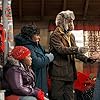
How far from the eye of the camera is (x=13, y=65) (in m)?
3.35

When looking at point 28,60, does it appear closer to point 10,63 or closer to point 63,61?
point 10,63

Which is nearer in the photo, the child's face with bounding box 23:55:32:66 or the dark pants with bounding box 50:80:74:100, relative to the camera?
the child's face with bounding box 23:55:32:66

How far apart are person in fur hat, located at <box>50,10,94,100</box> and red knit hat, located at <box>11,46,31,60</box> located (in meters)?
0.59

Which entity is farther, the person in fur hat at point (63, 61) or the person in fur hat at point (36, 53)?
the person in fur hat at point (63, 61)

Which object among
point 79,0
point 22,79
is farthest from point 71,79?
point 79,0

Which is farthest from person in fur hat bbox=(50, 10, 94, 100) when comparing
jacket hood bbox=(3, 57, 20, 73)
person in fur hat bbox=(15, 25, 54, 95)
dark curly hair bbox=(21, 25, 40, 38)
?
jacket hood bbox=(3, 57, 20, 73)

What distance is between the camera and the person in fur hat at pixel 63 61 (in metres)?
3.99

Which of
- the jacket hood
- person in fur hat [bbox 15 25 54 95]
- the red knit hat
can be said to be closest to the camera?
the jacket hood

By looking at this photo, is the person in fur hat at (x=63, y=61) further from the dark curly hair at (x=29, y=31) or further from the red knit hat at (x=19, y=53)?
the red knit hat at (x=19, y=53)

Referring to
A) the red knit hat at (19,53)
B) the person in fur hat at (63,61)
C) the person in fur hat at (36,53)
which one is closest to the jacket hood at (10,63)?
the red knit hat at (19,53)

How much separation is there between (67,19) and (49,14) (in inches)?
150

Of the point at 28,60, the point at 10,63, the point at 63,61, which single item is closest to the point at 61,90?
the point at 63,61

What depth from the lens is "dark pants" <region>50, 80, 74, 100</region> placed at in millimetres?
3994

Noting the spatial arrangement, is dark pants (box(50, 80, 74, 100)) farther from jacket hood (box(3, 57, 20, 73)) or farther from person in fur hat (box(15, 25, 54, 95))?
jacket hood (box(3, 57, 20, 73))
